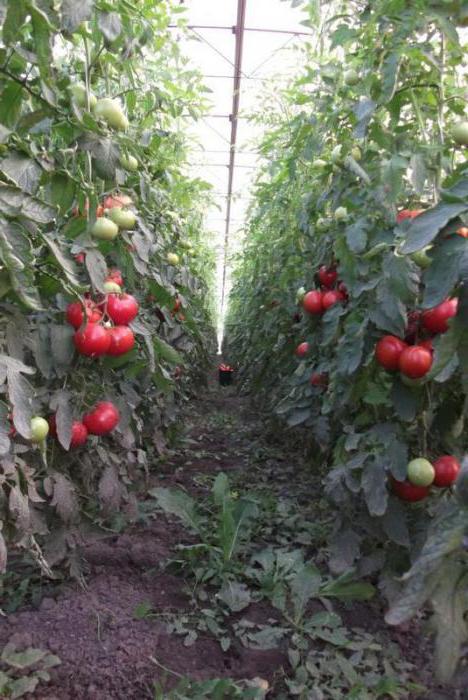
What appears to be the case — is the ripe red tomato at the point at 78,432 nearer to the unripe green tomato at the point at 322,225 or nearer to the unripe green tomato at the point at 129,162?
the unripe green tomato at the point at 129,162

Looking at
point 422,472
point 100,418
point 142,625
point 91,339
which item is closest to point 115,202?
point 91,339

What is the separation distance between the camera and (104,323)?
1335 millimetres

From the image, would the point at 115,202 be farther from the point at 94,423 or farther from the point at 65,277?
the point at 94,423

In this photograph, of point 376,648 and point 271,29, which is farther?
point 271,29

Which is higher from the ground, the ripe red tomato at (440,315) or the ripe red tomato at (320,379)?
A: the ripe red tomato at (440,315)

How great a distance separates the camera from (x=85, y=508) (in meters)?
1.79

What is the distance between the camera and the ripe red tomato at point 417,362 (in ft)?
3.95

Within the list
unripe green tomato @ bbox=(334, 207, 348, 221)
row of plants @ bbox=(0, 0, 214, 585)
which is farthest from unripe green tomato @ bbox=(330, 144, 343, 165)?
row of plants @ bbox=(0, 0, 214, 585)

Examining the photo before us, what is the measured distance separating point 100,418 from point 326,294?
0.92 m

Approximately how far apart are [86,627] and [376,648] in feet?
2.48

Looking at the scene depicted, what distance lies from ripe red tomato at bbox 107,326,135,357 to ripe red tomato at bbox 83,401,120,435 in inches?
6.1

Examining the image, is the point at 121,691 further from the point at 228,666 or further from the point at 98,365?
→ the point at 98,365

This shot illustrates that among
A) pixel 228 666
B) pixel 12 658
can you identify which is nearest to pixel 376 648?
pixel 228 666

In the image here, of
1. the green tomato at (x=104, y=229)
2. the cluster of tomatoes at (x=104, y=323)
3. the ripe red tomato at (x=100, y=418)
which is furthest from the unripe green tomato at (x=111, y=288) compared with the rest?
the ripe red tomato at (x=100, y=418)
